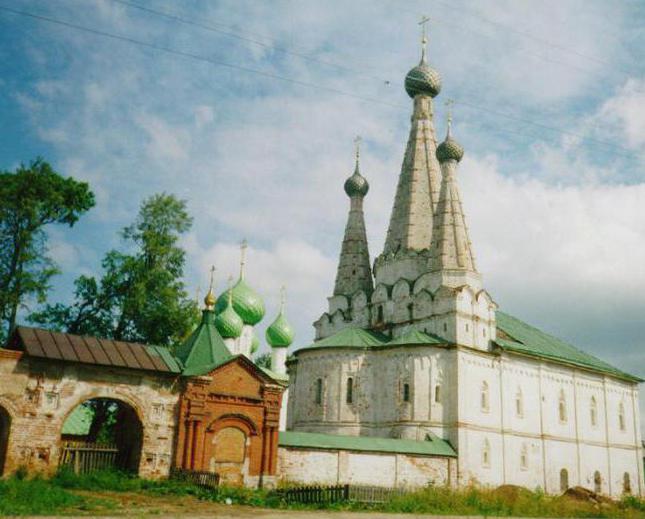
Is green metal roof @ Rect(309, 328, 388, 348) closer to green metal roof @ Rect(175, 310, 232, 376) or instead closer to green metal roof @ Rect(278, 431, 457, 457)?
green metal roof @ Rect(278, 431, 457, 457)

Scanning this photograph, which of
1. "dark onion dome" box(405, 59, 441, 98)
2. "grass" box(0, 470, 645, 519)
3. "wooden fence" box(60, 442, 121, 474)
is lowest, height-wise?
"grass" box(0, 470, 645, 519)

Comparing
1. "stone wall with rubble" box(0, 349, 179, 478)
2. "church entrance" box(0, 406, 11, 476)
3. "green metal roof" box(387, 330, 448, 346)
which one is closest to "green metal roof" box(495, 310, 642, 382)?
"green metal roof" box(387, 330, 448, 346)

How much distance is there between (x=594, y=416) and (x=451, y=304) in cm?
1089

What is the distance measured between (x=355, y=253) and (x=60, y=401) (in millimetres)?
19745

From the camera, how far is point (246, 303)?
4178 cm

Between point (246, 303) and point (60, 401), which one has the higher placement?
point (246, 303)

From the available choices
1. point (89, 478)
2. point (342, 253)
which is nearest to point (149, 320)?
point (89, 478)

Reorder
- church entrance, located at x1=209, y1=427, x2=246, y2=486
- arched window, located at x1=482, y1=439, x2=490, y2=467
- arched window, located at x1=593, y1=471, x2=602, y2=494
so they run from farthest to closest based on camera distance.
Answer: arched window, located at x1=593, y1=471, x2=602, y2=494 < arched window, located at x1=482, y1=439, x2=490, y2=467 < church entrance, located at x1=209, y1=427, x2=246, y2=486

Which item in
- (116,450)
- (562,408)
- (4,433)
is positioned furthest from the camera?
(562,408)

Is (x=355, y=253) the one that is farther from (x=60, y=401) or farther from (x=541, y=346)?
(x=60, y=401)

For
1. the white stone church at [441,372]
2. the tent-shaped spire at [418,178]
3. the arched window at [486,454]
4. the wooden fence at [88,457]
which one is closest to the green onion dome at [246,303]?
the white stone church at [441,372]

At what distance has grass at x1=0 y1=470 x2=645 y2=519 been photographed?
13.7 m

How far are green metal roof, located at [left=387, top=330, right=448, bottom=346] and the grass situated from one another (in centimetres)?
818

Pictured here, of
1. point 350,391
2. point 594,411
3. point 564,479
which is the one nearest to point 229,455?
point 350,391
